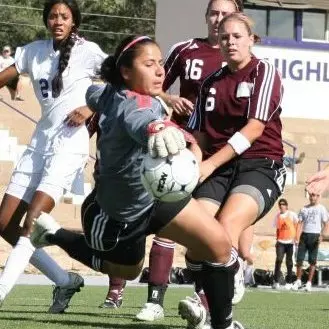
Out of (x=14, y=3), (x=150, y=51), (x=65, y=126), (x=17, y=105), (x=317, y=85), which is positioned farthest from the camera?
(x=14, y=3)

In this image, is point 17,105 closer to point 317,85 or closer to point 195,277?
point 317,85

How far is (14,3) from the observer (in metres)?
40.6

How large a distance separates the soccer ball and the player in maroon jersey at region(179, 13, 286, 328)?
1435mm

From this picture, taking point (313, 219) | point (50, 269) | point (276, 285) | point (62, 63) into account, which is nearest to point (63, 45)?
point (62, 63)

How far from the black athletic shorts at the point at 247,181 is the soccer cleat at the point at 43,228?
0.99 meters

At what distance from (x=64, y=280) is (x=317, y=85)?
28.6m

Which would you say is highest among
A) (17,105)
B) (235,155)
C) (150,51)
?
(150,51)

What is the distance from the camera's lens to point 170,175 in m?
6.07

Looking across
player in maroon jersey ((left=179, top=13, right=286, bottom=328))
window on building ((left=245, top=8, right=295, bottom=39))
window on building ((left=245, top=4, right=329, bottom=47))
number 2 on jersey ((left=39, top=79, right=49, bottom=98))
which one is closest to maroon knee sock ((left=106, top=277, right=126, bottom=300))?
number 2 on jersey ((left=39, top=79, right=49, bottom=98))

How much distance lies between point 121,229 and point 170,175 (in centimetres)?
81

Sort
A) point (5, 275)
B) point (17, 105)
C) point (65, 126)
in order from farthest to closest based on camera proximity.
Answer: point (17, 105) → point (65, 126) → point (5, 275)

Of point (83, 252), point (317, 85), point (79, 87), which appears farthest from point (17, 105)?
point (83, 252)

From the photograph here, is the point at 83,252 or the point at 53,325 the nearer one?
the point at 83,252

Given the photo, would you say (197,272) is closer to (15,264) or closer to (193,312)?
(193,312)
